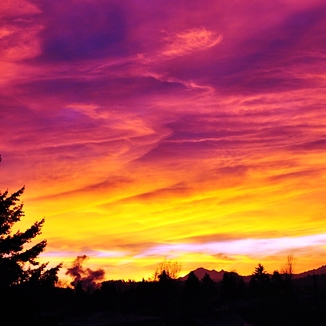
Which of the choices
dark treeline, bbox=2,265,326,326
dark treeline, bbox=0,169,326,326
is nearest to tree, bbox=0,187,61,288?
dark treeline, bbox=0,169,326,326

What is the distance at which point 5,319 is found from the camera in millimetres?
24219

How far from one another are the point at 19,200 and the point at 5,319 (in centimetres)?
636

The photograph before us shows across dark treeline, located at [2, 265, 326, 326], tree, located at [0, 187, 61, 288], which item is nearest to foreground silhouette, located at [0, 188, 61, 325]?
tree, located at [0, 187, 61, 288]

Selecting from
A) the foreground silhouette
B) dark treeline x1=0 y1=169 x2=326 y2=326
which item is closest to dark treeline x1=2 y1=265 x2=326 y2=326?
dark treeline x1=0 y1=169 x2=326 y2=326

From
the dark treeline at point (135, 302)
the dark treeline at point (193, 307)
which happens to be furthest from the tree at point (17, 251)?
the dark treeline at point (193, 307)

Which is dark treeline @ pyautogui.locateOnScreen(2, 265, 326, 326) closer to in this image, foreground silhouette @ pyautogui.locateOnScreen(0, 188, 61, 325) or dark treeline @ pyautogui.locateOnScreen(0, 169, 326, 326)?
dark treeline @ pyautogui.locateOnScreen(0, 169, 326, 326)

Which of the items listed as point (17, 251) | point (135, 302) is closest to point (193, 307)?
point (135, 302)

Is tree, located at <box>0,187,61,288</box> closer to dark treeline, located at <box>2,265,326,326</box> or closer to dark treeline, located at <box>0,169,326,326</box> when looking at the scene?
dark treeline, located at <box>0,169,326,326</box>

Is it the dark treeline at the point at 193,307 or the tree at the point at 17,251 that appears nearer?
the tree at the point at 17,251

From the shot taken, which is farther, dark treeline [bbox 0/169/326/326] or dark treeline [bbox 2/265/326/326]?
dark treeline [bbox 2/265/326/326]

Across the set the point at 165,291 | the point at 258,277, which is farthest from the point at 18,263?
the point at 258,277

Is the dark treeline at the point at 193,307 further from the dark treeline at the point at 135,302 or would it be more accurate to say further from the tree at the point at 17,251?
the tree at the point at 17,251

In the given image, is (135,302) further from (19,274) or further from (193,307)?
(19,274)

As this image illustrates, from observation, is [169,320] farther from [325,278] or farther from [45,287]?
[325,278]
